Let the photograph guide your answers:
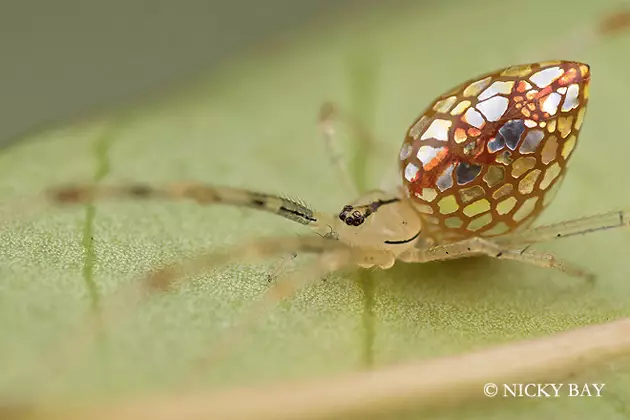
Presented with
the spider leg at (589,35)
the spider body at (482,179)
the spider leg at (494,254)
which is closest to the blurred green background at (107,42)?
the spider leg at (589,35)

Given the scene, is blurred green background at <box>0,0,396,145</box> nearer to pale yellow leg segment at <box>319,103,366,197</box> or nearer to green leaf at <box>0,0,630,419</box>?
green leaf at <box>0,0,630,419</box>

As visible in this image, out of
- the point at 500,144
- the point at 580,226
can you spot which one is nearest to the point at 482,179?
the point at 500,144

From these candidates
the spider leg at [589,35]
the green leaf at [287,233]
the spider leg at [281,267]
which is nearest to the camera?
the green leaf at [287,233]

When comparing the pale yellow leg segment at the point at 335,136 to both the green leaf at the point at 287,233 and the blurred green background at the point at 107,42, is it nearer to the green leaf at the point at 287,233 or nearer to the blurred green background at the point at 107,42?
the green leaf at the point at 287,233

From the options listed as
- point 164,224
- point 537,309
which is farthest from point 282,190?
point 537,309

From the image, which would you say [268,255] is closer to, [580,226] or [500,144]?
[500,144]

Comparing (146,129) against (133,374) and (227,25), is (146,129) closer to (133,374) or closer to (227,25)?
(133,374)
